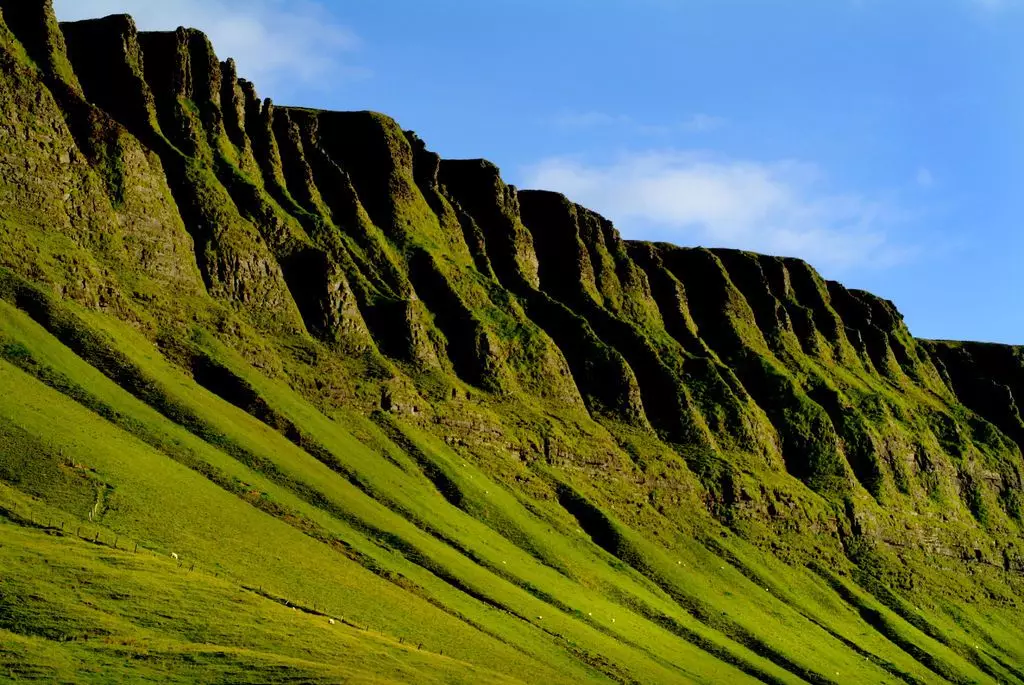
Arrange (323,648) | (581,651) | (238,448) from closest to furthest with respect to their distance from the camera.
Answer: (323,648), (581,651), (238,448)

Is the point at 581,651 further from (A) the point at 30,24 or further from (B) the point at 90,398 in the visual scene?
(A) the point at 30,24

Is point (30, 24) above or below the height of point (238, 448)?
above

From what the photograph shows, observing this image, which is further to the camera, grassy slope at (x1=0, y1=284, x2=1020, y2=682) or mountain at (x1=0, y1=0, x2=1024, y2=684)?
grassy slope at (x1=0, y1=284, x2=1020, y2=682)

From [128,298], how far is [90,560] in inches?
2900

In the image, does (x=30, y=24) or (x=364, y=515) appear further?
(x=30, y=24)

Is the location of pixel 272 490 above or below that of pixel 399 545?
above

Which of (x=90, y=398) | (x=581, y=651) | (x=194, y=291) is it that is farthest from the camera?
(x=194, y=291)

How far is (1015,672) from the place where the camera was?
18975cm

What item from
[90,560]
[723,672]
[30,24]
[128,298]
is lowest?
[90,560]

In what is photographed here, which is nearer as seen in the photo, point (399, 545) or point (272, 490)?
point (399, 545)

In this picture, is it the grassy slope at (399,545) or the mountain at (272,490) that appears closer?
the mountain at (272,490)

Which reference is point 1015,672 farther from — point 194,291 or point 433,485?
point 194,291

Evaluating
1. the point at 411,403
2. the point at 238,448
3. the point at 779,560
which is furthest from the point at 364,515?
the point at 779,560

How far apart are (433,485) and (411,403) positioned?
20.2 metres
